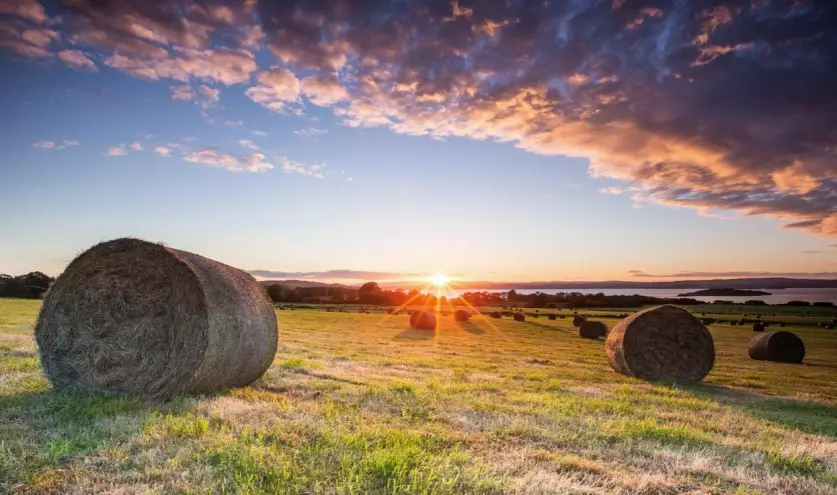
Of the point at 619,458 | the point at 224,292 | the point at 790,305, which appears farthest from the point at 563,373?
the point at 790,305

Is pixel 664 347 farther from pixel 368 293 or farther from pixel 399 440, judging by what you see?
pixel 368 293

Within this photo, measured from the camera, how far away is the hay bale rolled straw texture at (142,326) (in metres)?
9.31

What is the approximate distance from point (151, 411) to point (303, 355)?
30.8ft

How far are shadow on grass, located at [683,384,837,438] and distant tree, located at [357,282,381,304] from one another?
80.8 metres

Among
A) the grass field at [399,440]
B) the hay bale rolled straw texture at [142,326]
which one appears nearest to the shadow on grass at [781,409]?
the grass field at [399,440]

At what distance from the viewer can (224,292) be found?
10133 mm

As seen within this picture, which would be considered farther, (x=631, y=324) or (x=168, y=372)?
(x=631, y=324)

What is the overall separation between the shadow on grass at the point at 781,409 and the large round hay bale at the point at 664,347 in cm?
124

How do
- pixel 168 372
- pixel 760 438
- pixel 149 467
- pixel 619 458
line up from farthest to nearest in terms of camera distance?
pixel 168 372, pixel 760 438, pixel 619 458, pixel 149 467

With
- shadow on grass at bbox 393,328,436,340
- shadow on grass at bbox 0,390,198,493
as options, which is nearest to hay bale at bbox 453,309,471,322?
shadow on grass at bbox 393,328,436,340

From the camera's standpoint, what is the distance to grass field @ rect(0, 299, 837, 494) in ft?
16.3

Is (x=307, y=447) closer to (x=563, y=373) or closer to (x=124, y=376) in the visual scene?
(x=124, y=376)

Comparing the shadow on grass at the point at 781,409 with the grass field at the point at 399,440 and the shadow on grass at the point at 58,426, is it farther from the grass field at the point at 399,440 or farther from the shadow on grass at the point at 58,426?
the shadow on grass at the point at 58,426

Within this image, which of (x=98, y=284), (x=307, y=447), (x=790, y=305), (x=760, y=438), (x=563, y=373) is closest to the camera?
(x=307, y=447)
